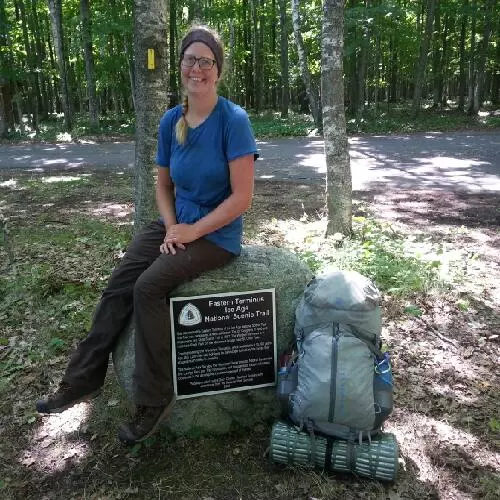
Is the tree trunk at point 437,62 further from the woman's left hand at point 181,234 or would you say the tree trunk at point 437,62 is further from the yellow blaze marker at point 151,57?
the woman's left hand at point 181,234

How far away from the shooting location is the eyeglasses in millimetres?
2770

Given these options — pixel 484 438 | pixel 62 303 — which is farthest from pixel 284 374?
pixel 62 303

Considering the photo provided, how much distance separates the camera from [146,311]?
9.21 ft

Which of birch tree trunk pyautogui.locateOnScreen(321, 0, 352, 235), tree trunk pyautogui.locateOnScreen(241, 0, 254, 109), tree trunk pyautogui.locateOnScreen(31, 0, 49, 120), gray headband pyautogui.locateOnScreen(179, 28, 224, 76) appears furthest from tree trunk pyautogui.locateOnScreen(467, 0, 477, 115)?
gray headband pyautogui.locateOnScreen(179, 28, 224, 76)

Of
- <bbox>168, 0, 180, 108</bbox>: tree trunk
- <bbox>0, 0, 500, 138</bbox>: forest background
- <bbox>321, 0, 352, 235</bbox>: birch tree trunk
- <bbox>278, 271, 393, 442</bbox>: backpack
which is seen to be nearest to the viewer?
<bbox>278, 271, 393, 442</bbox>: backpack

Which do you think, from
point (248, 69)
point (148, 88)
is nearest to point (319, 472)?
point (148, 88)

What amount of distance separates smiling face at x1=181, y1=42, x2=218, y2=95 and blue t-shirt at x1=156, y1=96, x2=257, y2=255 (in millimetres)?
115

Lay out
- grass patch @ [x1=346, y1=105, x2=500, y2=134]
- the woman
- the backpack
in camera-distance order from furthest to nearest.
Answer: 1. grass patch @ [x1=346, y1=105, x2=500, y2=134]
2. the woman
3. the backpack

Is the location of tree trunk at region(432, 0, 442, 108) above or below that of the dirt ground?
above

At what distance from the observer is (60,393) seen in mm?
3047

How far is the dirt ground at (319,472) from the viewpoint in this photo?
2.80 m

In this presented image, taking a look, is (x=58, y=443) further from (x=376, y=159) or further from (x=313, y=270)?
(x=376, y=159)

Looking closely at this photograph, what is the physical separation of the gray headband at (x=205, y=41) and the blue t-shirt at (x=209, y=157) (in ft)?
0.77

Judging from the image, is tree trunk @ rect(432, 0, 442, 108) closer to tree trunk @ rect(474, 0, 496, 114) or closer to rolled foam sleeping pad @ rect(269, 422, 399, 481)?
tree trunk @ rect(474, 0, 496, 114)
